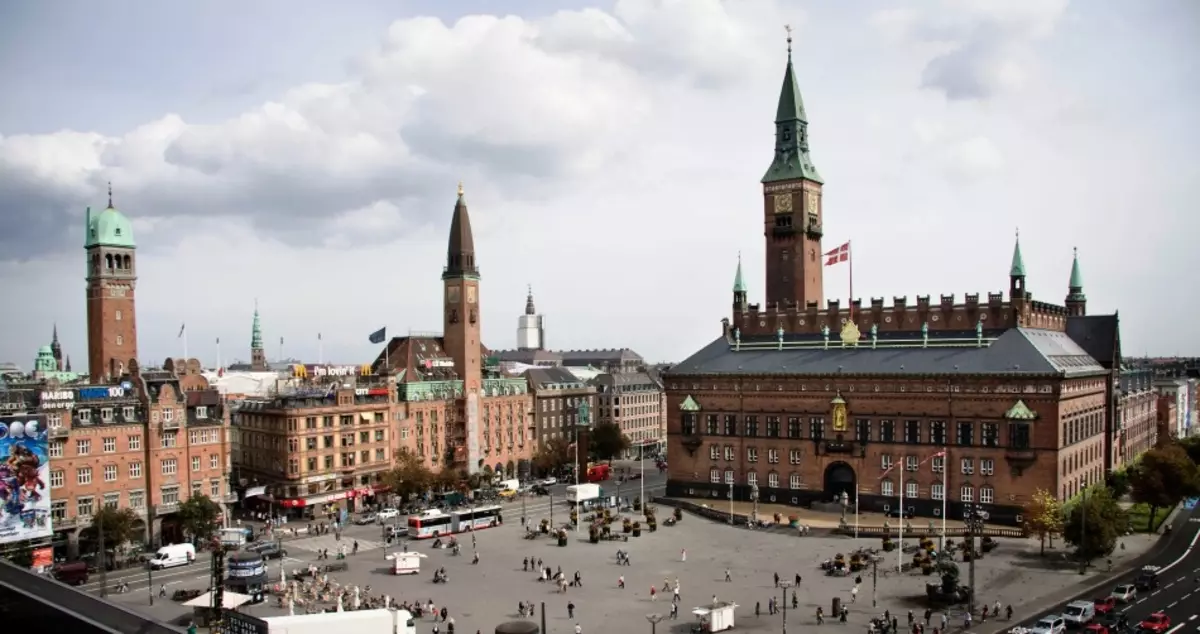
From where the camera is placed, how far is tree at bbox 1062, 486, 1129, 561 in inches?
2864

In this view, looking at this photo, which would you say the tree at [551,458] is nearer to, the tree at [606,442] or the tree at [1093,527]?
the tree at [606,442]

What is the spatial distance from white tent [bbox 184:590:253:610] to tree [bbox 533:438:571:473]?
7607 cm

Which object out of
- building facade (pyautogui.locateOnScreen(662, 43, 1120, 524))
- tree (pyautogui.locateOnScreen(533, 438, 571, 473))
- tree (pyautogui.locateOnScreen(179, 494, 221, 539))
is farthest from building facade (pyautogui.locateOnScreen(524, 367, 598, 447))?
tree (pyautogui.locateOnScreen(179, 494, 221, 539))

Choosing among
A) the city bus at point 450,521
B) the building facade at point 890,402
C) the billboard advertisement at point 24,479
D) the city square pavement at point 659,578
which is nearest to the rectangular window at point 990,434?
the building facade at point 890,402

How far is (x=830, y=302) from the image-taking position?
373 feet

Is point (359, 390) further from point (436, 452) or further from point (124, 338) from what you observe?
point (124, 338)

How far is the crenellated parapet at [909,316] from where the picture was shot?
102 m

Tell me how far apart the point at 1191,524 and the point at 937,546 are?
3010cm

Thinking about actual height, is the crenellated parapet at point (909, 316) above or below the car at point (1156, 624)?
above

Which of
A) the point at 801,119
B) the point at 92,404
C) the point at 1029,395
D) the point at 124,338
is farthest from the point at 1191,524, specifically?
the point at 124,338

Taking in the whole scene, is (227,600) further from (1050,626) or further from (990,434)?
(990,434)

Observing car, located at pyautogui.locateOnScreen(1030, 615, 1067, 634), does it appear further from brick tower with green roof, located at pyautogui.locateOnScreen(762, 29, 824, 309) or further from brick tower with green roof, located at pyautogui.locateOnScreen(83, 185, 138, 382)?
brick tower with green roof, located at pyautogui.locateOnScreen(83, 185, 138, 382)

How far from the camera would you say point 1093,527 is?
72.6 m

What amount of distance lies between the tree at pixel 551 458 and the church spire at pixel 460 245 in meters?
28.4
